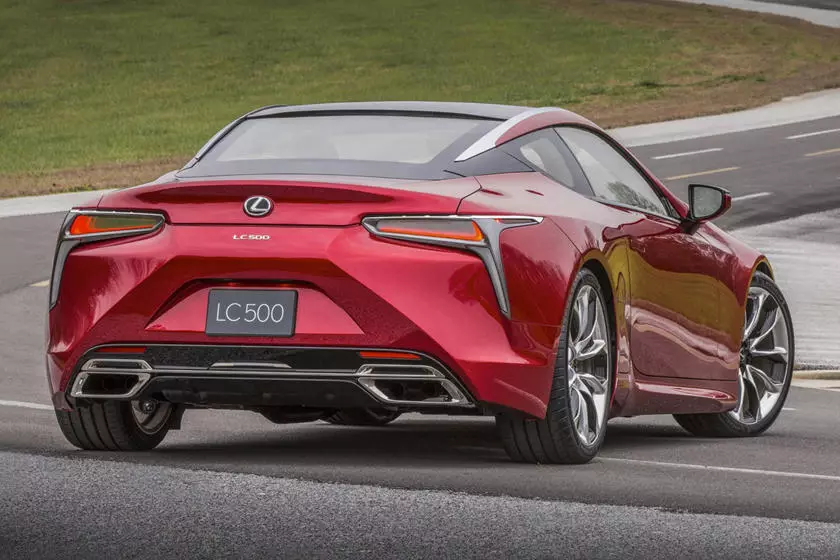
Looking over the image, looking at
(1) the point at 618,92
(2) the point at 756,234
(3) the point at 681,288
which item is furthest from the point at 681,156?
(3) the point at 681,288

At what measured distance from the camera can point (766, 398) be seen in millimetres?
9344

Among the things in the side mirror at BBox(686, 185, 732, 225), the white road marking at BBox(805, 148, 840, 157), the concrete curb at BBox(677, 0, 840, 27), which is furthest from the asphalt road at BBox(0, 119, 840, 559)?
the concrete curb at BBox(677, 0, 840, 27)

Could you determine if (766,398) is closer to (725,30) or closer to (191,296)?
Result: (191,296)

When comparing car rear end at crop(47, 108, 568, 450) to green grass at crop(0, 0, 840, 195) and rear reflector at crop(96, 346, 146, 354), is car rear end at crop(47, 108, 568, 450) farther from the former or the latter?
green grass at crop(0, 0, 840, 195)

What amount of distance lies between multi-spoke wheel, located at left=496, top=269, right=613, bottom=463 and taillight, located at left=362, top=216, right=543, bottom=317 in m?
0.48

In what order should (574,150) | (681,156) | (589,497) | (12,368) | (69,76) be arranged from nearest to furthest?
(589,497), (574,150), (12,368), (681,156), (69,76)

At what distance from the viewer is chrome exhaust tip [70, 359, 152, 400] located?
22.5ft

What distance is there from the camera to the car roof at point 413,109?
7730 mm

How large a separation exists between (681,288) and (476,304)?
183 centimetres

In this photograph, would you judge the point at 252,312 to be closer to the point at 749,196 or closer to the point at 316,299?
the point at 316,299

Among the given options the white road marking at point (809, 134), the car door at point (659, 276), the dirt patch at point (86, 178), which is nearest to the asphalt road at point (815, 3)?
the white road marking at point (809, 134)

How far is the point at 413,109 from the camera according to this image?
7.81m

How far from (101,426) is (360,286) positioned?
153 cm

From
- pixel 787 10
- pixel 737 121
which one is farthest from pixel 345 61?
pixel 737 121
